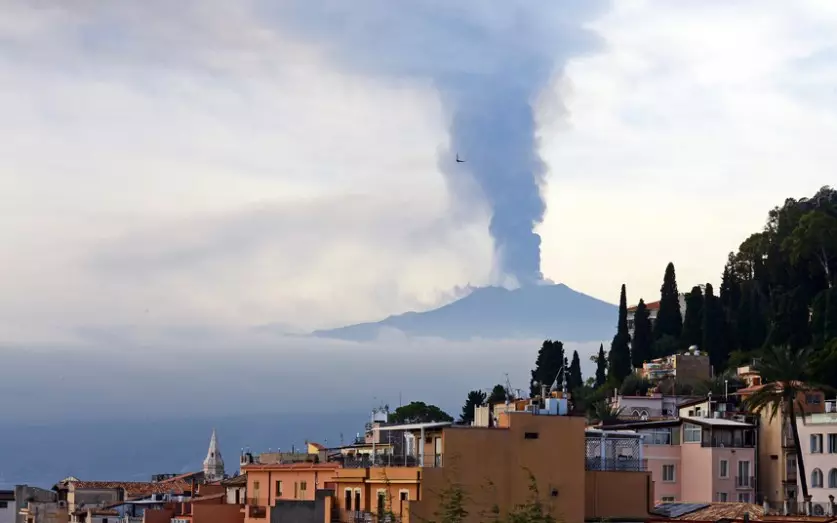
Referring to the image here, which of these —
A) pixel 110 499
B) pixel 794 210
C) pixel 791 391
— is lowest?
pixel 110 499

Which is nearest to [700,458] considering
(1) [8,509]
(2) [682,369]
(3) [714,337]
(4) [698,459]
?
(4) [698,459]

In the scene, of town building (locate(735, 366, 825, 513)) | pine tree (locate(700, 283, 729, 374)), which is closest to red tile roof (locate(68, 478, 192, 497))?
town building (locate(735, 366, 825, 513))

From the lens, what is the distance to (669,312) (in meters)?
116

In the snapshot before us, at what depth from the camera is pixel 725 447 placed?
72.8 metres

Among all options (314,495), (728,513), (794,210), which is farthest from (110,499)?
(794,210)

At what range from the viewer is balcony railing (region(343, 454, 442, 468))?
40969 millimetres

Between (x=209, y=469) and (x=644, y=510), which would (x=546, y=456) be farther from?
(x=209, y=469)

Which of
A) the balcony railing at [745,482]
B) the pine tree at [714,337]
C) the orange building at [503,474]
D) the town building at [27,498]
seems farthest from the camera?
the pine tree at [714,337]

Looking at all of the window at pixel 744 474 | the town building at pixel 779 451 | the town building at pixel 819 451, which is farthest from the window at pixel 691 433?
the town building at pixel 819 451

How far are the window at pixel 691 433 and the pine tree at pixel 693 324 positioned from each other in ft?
128

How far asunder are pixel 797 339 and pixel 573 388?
1700 centimetres

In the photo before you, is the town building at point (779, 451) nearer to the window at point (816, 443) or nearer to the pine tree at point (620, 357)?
the window at point (816, 443)

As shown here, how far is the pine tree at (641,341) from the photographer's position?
113375 mm

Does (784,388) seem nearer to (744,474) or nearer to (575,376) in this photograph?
(744,474)
